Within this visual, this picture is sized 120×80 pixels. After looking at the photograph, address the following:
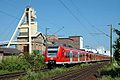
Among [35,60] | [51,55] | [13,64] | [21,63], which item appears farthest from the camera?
[35,60]

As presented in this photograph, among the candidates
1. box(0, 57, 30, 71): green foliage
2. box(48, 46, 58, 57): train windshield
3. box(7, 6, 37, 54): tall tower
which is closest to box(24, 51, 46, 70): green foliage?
box(0, 57, 30, 71): green foliage

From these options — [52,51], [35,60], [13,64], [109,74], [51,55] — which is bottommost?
[109,74]

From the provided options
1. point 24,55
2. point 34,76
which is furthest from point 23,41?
point 34,76

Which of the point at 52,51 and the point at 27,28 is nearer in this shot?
the point at 52,51

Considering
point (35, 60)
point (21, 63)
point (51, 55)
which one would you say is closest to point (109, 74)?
point (51, 55)

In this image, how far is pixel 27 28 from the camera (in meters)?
80.9

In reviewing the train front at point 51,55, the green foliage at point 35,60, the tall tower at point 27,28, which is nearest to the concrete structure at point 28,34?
the tall tower at point 27,28

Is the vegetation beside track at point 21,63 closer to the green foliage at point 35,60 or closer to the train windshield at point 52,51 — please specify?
the green foliage at point 35,60

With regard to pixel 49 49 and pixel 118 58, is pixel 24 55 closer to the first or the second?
pixel 49 49

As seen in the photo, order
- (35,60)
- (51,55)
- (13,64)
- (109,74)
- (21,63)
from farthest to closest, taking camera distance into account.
Answer: (35,60), (21,63), (13,64), (51,55), (109,74)

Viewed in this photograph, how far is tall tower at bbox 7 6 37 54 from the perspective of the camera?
79.6m

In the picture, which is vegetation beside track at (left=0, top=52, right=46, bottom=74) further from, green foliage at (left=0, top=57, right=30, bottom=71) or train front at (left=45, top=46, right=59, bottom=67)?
train front at (left=45, top=46, right=59, bottom=67)

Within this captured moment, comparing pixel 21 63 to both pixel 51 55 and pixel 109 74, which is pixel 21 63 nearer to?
pixel 51 55

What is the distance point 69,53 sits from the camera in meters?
42.3
